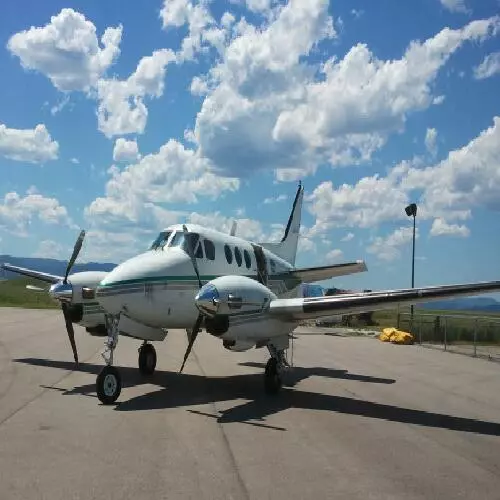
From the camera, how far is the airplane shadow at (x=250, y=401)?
420 inches

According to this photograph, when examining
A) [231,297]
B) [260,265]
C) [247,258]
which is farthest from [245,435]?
[260,265]

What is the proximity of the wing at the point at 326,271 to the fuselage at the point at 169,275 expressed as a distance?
125 inches

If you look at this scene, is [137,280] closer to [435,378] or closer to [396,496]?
[396,496]

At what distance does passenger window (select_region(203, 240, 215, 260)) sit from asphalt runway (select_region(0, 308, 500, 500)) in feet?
10.9

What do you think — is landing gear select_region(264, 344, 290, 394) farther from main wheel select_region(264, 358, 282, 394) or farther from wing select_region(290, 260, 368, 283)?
wing select_region(290, 260, 368, 283)

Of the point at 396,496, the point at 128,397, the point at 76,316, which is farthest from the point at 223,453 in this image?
the point at 76,316

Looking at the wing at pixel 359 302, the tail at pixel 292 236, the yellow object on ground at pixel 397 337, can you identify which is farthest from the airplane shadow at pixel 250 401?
the yellow object on ground at pixel 397 337

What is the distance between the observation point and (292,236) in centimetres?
2453

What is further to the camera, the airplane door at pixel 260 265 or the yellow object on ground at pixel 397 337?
the yellow object on ground at pixel 397 337

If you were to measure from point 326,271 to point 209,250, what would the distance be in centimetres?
519

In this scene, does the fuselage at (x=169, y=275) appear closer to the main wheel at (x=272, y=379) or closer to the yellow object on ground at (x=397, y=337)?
the main wheel at (x=272, y=379)

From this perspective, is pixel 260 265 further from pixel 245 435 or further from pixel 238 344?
pixel 245 435

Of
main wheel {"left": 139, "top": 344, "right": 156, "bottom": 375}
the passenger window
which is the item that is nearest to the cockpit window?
the passenger window

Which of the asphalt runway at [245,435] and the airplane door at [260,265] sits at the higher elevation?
the airplane door at [260,265]
